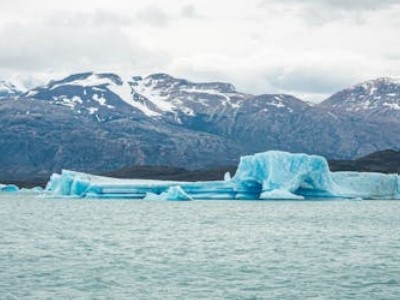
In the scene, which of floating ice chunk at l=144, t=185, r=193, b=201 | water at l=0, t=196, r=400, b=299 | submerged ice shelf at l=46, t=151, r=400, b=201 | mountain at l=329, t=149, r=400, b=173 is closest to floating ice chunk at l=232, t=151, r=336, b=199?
submerged ice shelf at l=46, t=151, r=400, b=201

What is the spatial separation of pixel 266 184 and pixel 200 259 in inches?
1802

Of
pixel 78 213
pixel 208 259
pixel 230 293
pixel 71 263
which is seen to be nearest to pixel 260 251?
pixel 208 259

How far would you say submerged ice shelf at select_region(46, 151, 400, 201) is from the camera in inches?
3132

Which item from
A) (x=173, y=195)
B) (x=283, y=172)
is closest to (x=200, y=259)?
(x=283, y=172)

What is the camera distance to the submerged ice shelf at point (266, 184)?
7956cm

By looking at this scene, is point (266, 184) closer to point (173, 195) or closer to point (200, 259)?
point (173, 195)

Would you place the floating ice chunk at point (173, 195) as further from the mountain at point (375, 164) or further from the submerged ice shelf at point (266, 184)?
the mountain at point (375, 164)

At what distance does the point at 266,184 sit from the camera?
8112 cm

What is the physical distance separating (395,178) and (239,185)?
18.1 metres

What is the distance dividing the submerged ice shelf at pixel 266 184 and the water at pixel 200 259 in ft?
62.8

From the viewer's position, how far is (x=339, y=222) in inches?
2344

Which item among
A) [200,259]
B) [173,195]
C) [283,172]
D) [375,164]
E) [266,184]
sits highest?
[375,164]

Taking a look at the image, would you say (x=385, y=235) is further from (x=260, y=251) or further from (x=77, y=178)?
(x=77, y=178)

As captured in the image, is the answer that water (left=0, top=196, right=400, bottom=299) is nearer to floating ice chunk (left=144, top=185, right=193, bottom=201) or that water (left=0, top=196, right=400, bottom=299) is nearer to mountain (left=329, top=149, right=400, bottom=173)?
floating ice chunk (left=144, top=185, right=193, bottom=201)
